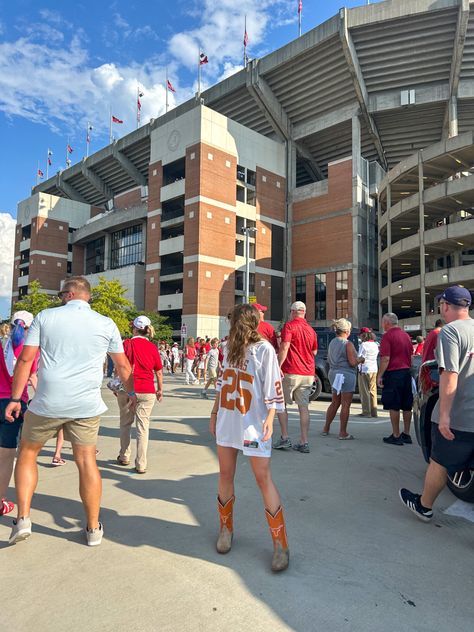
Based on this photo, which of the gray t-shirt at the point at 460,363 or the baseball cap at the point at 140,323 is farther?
the baseball cap at the point at 140,323

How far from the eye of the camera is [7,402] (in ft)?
12.9

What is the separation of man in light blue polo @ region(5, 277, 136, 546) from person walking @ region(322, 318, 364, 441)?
175 inches

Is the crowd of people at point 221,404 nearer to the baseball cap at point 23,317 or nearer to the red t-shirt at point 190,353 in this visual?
the baseball cap at point 23,317

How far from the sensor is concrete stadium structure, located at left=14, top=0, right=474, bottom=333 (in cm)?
3434

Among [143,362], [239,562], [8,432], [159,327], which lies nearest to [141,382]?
[143,362]

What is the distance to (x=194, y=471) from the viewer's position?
513 centimetres

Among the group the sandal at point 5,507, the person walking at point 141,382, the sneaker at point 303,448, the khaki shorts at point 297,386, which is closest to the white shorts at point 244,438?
the sandal at point 5,507

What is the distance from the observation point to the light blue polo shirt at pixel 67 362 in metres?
3.23

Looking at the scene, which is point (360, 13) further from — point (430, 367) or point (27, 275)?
point (27, 275)

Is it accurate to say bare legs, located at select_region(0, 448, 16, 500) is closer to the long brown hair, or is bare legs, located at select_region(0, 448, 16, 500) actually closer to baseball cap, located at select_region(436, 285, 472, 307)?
the long brown hair

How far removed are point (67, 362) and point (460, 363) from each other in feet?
9.62

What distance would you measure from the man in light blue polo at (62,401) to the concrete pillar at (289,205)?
42.6 metres

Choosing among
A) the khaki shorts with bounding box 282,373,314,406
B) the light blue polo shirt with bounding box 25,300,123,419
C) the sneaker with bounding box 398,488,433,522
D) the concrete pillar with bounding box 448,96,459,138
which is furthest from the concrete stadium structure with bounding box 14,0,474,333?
the light blue polo shirt with bounding box 25,300,123,419

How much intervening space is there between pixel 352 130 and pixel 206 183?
563 inches
